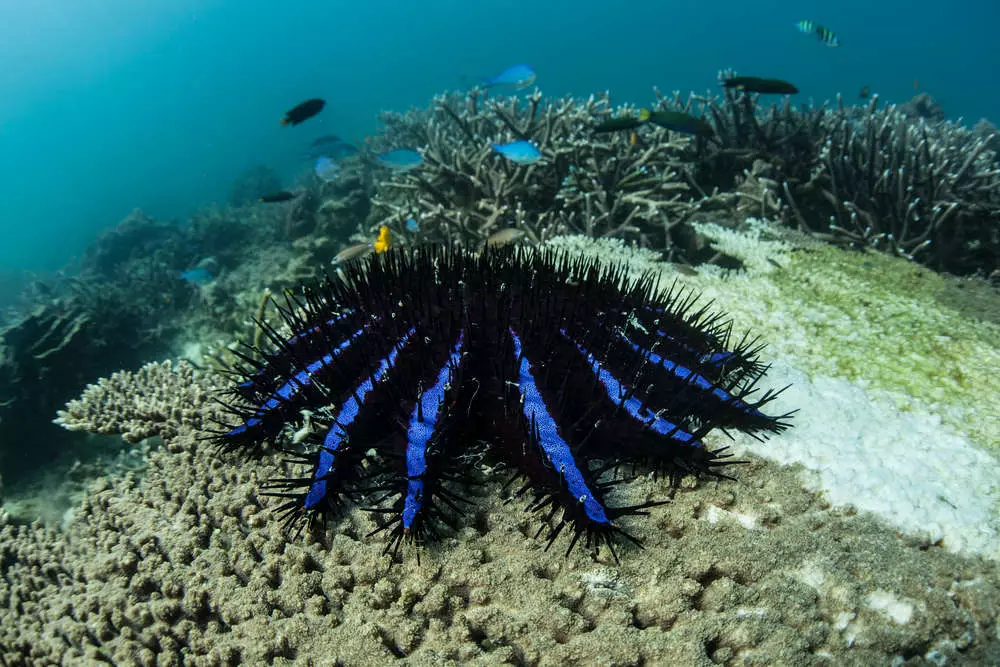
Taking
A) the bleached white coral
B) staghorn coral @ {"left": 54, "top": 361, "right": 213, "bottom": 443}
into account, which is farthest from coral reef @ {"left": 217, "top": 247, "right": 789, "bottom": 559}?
the bleached white coral

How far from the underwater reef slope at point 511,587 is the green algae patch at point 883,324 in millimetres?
785

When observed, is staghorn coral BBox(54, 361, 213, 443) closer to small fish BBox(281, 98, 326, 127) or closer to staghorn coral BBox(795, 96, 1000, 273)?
small fish BBox(281, 98, 326, 127)

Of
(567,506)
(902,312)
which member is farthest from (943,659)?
(902,312)

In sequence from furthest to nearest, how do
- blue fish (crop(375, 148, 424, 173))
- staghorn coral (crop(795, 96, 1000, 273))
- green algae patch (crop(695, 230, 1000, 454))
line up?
blue fish (crop(375, 148, 424, 173)) < staghorn coral (crop(795, 96, 1000, 273)) < green algae patch (crop(695, 230, 1000, 454))

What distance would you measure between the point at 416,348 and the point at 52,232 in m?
51.7

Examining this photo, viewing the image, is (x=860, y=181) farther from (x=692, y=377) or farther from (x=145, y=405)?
(x=145, y=405)

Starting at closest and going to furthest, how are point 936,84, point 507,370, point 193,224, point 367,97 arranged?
point 507,370 < point 193,224 < point 936,84 < point 367,97

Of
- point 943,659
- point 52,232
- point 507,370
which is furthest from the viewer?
point 52,232

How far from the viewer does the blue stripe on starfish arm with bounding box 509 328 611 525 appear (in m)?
1.64

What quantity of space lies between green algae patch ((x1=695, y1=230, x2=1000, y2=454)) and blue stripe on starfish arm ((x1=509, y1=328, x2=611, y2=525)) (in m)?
2.34

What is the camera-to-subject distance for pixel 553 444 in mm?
1764

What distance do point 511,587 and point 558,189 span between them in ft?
18.0

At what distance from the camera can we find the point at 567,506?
1.67 m

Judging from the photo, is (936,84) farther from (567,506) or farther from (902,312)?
(567,506)
